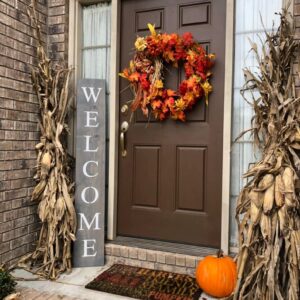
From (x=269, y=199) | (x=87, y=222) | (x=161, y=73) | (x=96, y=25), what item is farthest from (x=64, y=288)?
(x=96, y=25)

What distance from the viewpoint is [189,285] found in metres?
2.36

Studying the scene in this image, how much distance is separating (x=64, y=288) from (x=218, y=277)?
3.54 ft

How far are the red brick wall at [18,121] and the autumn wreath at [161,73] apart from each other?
0.74m

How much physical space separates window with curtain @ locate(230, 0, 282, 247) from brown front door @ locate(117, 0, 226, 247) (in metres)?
0.11

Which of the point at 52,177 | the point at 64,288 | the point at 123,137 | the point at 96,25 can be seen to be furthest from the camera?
the point at 96,25

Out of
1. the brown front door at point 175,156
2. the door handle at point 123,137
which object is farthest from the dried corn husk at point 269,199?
the door handle at point 123,137

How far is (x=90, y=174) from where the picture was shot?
2729mm

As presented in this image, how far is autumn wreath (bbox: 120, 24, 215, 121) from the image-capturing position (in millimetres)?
2525

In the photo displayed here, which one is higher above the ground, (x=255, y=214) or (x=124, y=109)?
(x=124, y=109)

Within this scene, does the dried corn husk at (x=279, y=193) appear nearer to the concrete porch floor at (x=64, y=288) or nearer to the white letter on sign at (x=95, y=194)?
the concrete porch floor at (x=64, y=288)

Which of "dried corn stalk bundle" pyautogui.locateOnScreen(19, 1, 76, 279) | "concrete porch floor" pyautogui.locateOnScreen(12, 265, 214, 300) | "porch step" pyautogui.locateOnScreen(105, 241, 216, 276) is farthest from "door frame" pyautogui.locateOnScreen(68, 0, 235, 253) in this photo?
"concrete porch floor" pyautogui.locateOnScreen(12, 265, 214, 300)

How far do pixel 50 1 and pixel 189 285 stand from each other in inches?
104

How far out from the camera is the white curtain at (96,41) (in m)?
2.92

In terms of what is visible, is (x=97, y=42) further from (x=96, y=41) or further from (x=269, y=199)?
(x=269, y=199)
